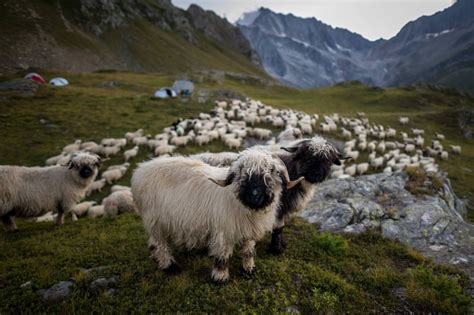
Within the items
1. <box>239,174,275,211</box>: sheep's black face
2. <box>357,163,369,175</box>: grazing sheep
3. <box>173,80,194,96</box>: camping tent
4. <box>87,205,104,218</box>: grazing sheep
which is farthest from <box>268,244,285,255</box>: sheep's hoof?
<box>173,80,194,96</box>: camping tent

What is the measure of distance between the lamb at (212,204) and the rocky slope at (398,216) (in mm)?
4268

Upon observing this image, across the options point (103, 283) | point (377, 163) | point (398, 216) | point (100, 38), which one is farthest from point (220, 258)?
point (100, 38)

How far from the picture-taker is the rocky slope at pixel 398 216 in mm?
7594

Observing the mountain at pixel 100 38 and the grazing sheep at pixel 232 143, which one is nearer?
the grazing sheep at pixel 232 143

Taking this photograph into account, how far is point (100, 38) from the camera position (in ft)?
315

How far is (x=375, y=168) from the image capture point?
22.0 meters

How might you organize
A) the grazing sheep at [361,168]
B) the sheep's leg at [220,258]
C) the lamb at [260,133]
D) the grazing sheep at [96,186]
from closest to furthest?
the sheep's leg at [220,258], the grazing sheep at [96,186], the grazing sheep at [361,168], the lamb at [260,133]

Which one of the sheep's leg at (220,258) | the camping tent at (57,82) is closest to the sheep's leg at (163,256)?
the sheep's leg at (220,258)

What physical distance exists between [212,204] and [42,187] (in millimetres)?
7794

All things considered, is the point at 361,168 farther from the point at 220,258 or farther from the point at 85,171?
the point at 85,171

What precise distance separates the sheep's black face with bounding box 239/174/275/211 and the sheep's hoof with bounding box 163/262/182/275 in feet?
7.31

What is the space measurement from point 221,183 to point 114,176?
509 inches

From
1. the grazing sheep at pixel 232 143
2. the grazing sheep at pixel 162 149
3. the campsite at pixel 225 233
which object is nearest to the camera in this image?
the campsite at pixel 225 233

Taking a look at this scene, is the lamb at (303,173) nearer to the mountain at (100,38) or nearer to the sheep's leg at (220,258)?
the sheep's leg at (220,258)
